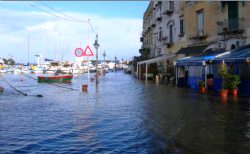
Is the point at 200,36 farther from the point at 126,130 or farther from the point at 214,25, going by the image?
the point at 126,130

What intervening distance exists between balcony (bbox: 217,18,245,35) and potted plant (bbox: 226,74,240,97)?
243 inches

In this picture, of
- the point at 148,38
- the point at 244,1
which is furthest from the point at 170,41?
the point at 148,38

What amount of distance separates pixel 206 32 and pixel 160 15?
52.1 ft

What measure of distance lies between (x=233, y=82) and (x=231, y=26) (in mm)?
7473

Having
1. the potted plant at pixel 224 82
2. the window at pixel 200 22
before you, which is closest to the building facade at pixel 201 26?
the window at pixel 200 22

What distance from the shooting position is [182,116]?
12227 millimetres

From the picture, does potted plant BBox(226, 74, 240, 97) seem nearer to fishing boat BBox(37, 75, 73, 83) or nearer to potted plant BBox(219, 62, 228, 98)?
potted plant BBox(219, 62, 228, 98)

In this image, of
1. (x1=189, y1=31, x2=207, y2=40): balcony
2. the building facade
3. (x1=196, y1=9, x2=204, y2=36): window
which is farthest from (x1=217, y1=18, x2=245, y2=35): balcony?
(x1=196, y1=9, x2=204, y2=36): window

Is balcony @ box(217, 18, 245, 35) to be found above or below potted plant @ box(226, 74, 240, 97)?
above

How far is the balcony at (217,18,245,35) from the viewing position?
25.0 metres

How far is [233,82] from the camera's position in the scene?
19.9m

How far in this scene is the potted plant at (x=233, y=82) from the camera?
1977 centimetres

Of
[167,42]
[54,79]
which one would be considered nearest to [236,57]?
[167,42]

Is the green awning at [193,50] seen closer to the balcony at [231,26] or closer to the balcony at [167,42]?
the balcony at [231,26]
